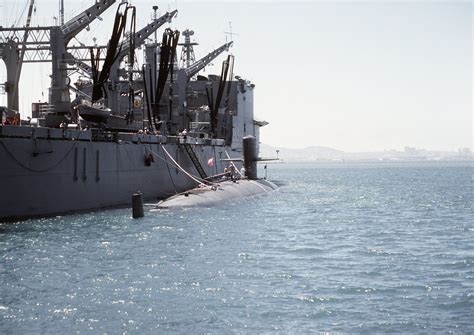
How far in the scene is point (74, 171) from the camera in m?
33.1

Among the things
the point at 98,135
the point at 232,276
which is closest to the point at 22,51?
the point at 98,135

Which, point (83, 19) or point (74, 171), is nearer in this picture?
point (74, 171)

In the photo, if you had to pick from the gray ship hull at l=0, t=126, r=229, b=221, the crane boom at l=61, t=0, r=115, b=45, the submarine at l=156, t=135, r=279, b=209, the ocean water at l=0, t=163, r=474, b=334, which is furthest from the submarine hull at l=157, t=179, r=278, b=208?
the crane boom at l=61, t=0, r=115, b=45

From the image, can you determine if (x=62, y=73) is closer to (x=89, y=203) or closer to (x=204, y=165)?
(x=89, y=203)

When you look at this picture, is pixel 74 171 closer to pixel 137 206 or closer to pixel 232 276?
pixel 137 206

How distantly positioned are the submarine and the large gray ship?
178cm

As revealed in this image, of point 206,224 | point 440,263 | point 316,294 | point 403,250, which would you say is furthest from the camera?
point 206,224

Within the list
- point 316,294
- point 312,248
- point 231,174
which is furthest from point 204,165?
point 316,294

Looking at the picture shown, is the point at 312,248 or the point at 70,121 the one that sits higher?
the point at 70,121

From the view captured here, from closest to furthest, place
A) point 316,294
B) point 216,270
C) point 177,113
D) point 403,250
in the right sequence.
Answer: point 316,294, point 216,270, point 403,250, point 177,113

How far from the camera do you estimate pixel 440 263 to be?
20.8 meters

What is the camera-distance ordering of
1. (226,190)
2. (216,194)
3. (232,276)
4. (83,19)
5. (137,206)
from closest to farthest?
(232,276)
(137,206)
(216,194)
(226,190)
(83,19)

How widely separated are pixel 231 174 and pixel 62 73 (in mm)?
17222

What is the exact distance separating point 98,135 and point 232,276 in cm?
2050
